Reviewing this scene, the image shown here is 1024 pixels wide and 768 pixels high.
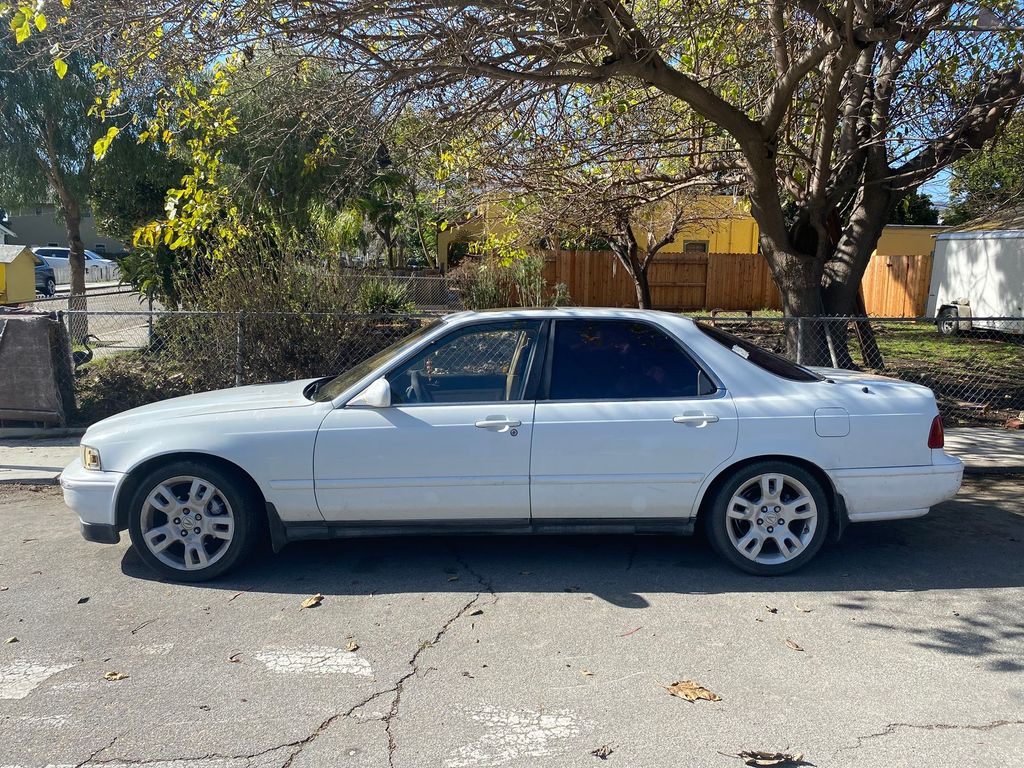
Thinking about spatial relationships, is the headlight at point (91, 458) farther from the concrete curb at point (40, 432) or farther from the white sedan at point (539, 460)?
the concrete curb at point (40, 432)

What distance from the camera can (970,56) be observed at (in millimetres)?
9844

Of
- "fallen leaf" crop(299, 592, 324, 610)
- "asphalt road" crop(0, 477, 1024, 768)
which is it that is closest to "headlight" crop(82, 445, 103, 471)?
"asphalt road" crop(0, 477, 1024, 768)

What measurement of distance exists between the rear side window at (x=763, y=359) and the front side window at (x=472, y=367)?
117 centimetres

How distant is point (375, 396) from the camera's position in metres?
5.02

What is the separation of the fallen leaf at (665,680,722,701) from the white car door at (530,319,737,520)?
135 centimetres

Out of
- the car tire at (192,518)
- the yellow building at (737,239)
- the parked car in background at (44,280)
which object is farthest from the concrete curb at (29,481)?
the parked car in background at (44,280)

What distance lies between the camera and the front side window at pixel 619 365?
522 centimetres

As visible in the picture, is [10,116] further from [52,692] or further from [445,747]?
[445,747]

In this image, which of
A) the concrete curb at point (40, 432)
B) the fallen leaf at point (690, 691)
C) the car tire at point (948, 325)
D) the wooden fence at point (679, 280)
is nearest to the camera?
the fallen leaf at point (690, 691)

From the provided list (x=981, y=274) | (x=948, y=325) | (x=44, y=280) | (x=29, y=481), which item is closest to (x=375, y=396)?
(x=29, y=481)

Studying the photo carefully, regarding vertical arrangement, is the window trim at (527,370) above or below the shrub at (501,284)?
below

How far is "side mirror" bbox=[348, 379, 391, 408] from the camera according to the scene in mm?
5012

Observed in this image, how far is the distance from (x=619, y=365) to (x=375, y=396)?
147cm

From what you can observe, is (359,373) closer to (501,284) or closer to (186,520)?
(186,520)
